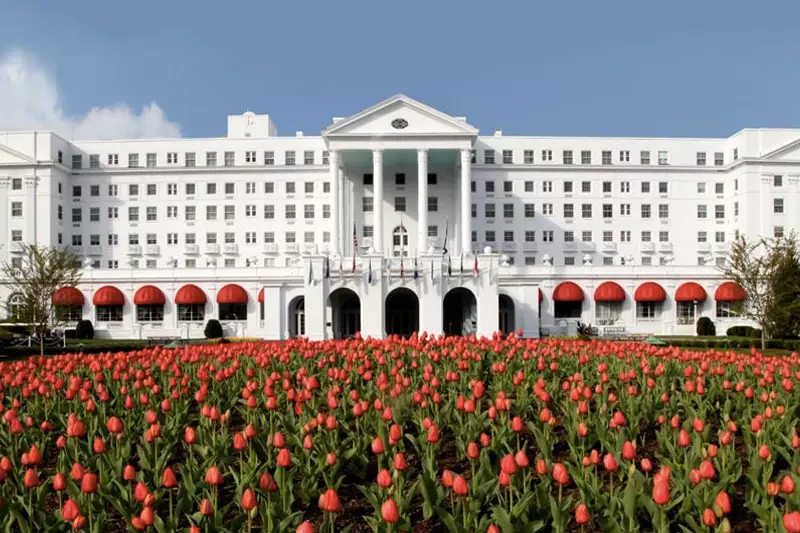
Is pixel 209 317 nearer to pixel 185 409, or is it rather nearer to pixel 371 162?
pixel 371 162

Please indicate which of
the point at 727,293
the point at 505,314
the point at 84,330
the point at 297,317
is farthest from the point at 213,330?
the point at 727,293

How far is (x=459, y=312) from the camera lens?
5928 cm

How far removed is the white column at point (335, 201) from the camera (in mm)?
61497

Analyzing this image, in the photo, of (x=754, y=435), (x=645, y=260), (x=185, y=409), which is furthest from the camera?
(x=645, y=260)

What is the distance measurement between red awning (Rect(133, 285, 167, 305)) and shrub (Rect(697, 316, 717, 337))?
156ft

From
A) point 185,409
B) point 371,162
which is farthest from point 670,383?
point 371,162

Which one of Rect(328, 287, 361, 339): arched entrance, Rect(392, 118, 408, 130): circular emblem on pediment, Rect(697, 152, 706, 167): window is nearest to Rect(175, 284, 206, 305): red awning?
Rect(328, 287, 361, 339): arched entrance

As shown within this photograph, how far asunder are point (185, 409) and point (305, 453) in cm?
369

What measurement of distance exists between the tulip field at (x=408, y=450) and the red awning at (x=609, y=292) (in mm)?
44155

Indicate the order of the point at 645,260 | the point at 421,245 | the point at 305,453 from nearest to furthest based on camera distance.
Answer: the point at 305,453
the point at 421,245
the point at 645,260

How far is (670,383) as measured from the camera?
45.4ft

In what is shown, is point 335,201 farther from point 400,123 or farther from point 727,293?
point 727,293

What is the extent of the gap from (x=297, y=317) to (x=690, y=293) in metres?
34.8

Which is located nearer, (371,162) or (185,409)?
(185,409)
